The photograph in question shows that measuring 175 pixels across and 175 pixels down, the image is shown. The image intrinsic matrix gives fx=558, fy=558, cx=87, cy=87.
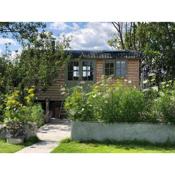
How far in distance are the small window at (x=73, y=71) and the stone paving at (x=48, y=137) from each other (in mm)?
5360

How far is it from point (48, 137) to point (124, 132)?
6.37ft

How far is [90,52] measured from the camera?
70.3 feet

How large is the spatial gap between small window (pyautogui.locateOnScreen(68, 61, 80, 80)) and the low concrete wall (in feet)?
30.5

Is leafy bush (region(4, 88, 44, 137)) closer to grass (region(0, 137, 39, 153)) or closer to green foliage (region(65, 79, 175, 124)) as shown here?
grass (region(0, 137, 39, 153))

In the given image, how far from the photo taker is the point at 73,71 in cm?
2148

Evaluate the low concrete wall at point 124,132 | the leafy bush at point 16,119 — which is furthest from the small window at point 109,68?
the low concrete wall at point 124,132

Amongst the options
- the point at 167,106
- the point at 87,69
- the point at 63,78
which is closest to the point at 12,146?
the point at 167,106

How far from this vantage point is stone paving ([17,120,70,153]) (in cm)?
1083

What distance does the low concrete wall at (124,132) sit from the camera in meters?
12.1

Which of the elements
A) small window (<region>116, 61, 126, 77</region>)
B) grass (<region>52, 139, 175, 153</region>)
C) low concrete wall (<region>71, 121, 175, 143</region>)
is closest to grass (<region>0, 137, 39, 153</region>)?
grass (<region>52, 139, 175, 153</region>)
